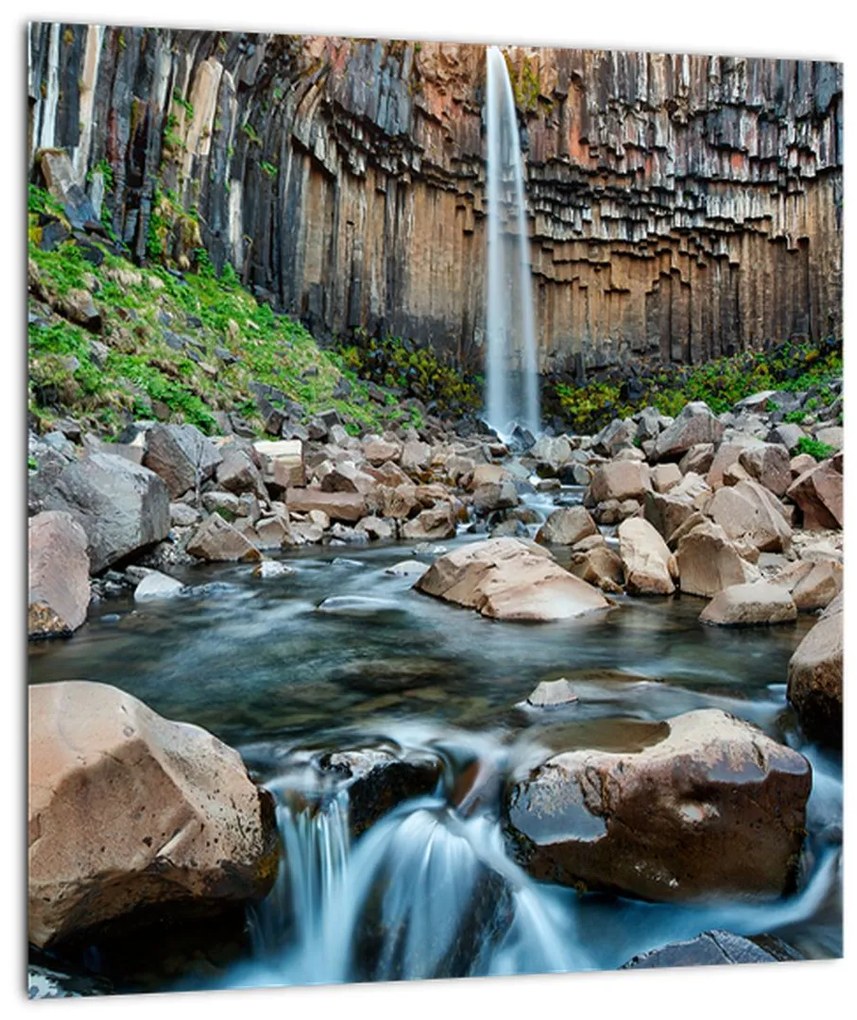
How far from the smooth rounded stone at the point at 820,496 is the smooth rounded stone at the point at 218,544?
4.22 m

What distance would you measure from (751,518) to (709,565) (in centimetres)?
125

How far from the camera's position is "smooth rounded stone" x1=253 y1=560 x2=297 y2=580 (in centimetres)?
517

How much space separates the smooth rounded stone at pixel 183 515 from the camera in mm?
5984

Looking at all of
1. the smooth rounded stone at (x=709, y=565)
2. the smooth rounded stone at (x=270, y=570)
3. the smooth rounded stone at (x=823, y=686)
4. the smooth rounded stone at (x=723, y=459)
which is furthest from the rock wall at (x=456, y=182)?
the smooth rounded stone at (x=270, y=570)

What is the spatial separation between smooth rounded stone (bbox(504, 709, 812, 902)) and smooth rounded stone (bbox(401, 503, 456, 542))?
213 inches

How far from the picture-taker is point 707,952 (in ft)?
6.63

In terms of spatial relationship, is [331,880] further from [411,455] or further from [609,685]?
[411,455]

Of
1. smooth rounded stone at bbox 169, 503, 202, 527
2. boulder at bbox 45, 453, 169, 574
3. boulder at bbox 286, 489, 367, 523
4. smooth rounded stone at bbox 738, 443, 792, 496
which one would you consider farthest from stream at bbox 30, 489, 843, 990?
boulder at bbox 286, 489, 367, 523

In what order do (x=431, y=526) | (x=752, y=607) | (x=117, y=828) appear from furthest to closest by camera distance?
(x=431, y=526) → (x=752, y=607) → (x=117, y=828)

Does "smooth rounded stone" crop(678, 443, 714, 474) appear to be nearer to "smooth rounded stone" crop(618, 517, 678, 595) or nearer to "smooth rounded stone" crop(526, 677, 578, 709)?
"smooth rounded stone" crop(618, 517, 678, 595)

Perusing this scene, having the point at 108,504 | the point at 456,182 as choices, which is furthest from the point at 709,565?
the point at 456,182

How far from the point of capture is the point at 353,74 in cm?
1555

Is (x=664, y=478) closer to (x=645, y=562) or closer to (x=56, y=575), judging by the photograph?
(x=645, y=562)

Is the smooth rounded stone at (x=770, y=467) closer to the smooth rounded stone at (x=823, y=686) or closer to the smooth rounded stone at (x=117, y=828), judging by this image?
the smooth rounded stone at (x=823, y=686)
